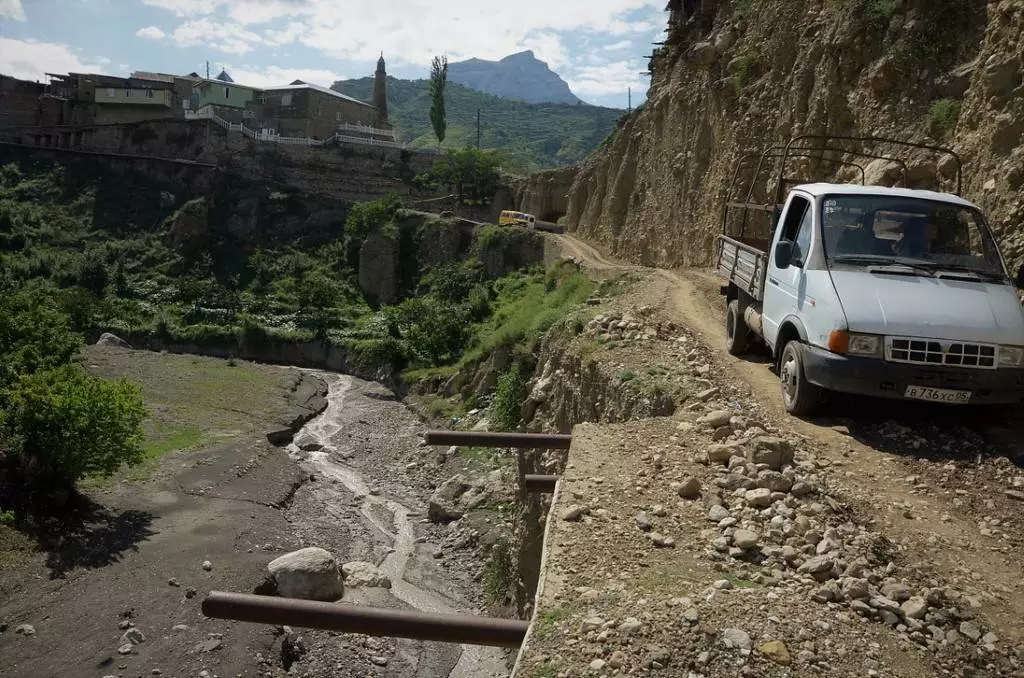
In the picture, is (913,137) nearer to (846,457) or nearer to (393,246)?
(846,457)

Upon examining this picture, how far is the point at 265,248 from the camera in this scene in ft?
182

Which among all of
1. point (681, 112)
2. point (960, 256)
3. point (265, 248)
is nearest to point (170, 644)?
point (960, 256)

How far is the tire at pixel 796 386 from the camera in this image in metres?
8.17

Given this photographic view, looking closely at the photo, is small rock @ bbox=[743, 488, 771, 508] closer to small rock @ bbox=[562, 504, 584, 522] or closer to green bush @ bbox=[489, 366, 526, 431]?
small rock @ bbox=[562, 504, 584, 522]

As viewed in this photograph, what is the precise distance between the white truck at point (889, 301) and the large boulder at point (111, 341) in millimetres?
42149

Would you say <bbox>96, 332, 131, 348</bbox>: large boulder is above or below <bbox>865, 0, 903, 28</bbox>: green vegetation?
below

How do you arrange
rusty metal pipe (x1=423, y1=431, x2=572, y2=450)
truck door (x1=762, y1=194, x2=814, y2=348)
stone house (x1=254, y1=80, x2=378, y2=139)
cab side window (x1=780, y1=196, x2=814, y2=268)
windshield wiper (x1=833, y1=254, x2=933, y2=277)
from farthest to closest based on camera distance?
stone house (x1=254, y1=80, x2=378, y2=139) < cab side window (x1=780, y1=196, x2=814, y2=268) < truck door (x1=762, y1=194, x2=814, y2=348) < windshield wiper (x1=833, y1=254, x2=933, y2=277) < rusty metal pipe (x1=423, y1=431, x2=572, y2=450)

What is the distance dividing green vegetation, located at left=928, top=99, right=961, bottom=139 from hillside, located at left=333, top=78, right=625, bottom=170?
264ft

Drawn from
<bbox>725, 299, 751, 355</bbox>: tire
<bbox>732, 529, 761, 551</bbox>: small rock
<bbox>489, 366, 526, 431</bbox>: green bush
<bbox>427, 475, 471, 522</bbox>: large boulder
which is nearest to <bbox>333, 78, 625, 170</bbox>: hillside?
<bbox>489, 366, 526, 431</bbox>: green bush

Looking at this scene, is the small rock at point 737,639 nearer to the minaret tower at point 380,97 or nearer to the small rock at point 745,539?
the small rock at point 745,539

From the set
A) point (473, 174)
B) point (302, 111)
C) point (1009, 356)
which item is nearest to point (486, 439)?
point (1009, 356)

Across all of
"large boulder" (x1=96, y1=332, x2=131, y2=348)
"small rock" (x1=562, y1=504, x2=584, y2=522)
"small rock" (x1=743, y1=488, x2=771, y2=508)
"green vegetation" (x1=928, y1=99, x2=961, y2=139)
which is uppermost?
"green vegetation" (x1=928, y1=99, x2=961, y2=139)

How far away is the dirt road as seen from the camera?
5.46m

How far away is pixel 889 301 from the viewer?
7.58m
